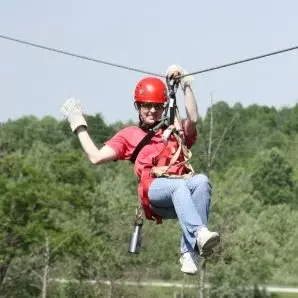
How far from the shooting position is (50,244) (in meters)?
37.1

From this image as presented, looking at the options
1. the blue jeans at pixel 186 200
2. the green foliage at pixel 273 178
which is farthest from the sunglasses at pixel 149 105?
the green foliage at pixel 273 178

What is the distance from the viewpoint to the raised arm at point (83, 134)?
25.8ft

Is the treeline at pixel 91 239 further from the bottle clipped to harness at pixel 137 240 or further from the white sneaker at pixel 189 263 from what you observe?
the white sneaker at pixel 189 263

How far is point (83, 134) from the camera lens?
7949 millimetres

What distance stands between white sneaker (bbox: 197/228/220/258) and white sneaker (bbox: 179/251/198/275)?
213 mm

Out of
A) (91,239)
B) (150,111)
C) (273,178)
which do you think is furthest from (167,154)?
(273,178)

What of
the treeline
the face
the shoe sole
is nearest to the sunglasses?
the face

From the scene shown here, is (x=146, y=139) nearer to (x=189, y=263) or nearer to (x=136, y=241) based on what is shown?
(x=136, y=241)

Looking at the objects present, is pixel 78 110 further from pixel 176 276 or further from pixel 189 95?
pixel 176 276

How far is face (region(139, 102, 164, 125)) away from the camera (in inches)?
311

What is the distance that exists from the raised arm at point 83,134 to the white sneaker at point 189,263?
948mm

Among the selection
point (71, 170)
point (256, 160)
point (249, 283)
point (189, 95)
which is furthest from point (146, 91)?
point (256, 160)

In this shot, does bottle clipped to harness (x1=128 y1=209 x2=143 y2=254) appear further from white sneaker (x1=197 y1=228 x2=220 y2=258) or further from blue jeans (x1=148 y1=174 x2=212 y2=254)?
white sneaker (x1=197 y1=228 x2=220 y2=258)

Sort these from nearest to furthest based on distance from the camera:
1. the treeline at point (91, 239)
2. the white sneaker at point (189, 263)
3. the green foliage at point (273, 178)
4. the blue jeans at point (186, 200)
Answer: the blue jeans at point (186, 200), the white sneaker at point (189, 263), the treeline at point (91, 239), the green foliage at point (273, 178)
